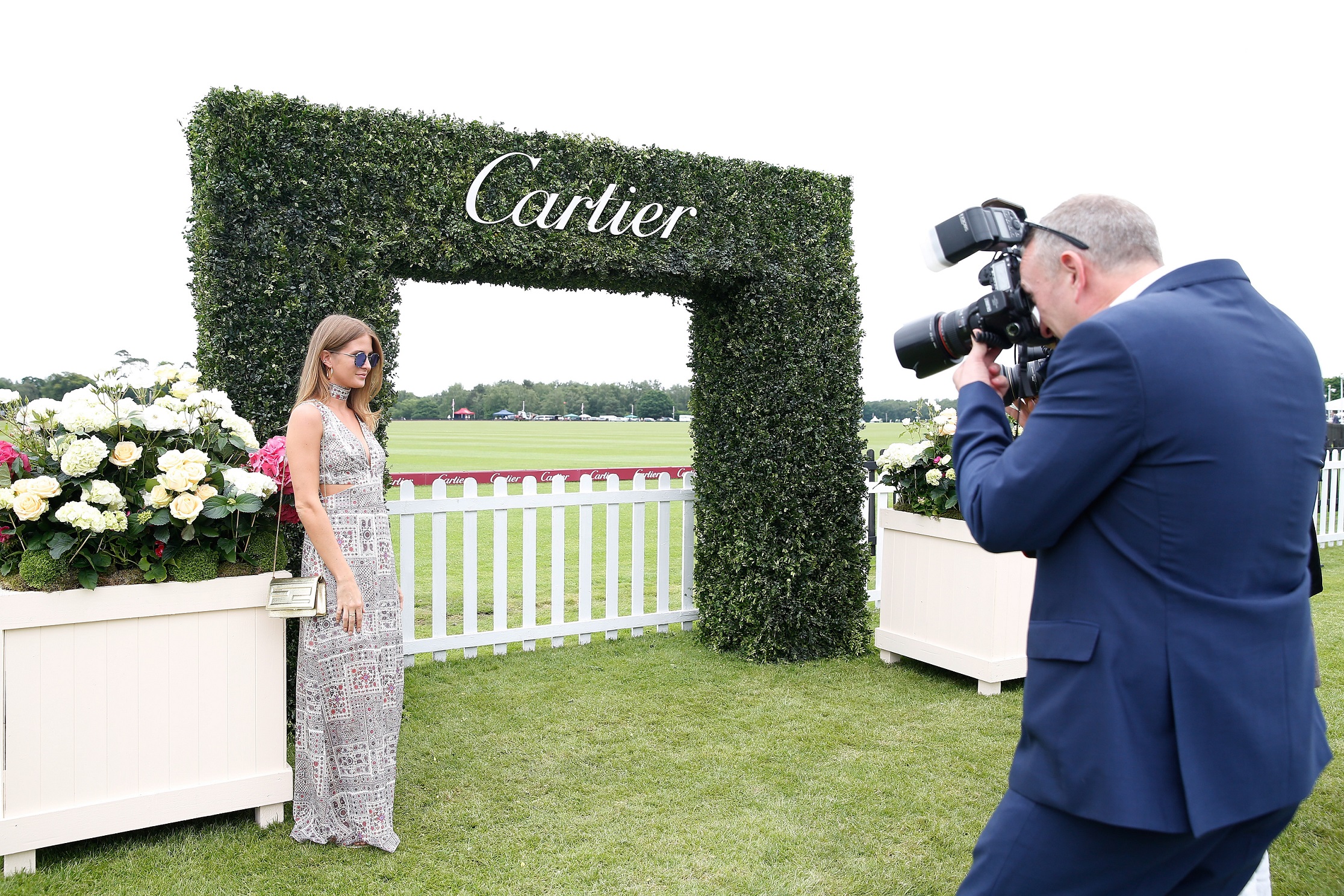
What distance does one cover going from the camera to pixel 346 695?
321 cm

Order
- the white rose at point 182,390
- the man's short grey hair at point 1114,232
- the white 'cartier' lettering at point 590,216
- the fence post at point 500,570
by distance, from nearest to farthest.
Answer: the man's short grey hair at point 1114,232
the white rose at point 182,390
the white 'cartier' lettering at point 590,216
the fence post at point 500,570

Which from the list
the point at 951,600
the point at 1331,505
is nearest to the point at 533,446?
the point at 1331,505

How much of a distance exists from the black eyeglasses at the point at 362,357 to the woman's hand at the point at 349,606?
0.82m

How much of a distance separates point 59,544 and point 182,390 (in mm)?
714

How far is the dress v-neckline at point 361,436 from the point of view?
3244 millimetres

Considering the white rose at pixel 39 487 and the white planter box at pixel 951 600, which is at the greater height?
the white rose at pixel 39 487

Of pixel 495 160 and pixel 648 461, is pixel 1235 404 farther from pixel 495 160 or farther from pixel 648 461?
pixel 648 461

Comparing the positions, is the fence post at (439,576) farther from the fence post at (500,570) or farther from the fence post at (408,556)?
the fence post at (500,570)

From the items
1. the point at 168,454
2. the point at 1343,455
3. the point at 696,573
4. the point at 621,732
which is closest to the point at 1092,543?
the point at 168,454

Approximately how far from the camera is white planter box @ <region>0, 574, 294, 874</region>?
2.94 meters

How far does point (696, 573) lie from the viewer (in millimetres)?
6254

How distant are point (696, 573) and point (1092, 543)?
16.1 ft

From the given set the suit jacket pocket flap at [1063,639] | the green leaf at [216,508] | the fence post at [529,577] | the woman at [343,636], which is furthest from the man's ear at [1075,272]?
the fence post at [529,577]

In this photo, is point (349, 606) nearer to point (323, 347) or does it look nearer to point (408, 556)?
point (323, 347)
